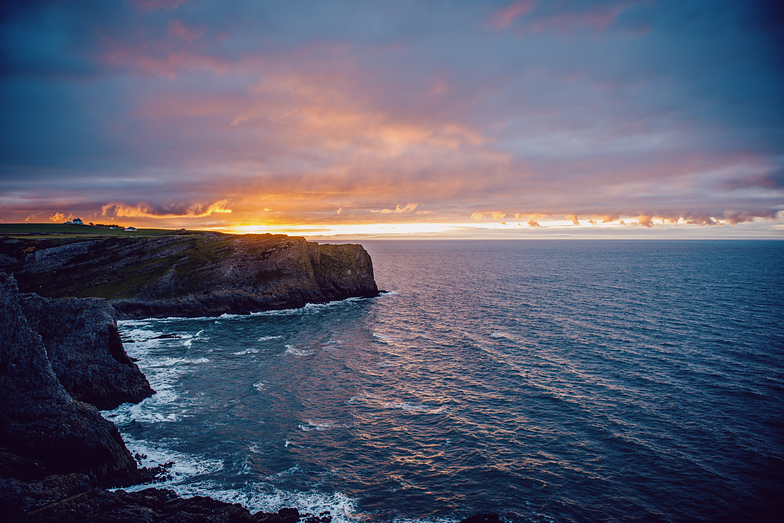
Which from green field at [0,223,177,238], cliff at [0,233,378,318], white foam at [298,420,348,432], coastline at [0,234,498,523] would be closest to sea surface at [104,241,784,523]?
white foam at [298,420,348,432]

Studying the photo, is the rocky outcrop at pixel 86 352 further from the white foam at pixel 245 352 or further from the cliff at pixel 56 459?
the white foam at pixel 245 352

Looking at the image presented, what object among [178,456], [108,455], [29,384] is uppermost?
[29,384]

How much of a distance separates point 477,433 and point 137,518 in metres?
26.2

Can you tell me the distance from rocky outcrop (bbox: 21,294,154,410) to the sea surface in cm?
237

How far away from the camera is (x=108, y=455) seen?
27.1 metres

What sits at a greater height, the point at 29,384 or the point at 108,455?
the point at 29,384

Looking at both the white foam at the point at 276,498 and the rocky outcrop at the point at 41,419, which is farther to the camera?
the white foam at the point at 276,498

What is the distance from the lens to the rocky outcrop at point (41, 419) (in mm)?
24141

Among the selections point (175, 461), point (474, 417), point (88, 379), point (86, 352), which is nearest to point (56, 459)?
point (175, 461)

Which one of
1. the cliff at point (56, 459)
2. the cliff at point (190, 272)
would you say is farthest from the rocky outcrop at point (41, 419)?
the cliff at point (190, 272)

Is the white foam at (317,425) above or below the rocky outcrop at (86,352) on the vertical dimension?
below

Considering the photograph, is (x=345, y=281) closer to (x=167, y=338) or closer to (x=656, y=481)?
(x=167, y=338)

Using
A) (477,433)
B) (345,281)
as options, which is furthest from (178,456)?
(345,281)

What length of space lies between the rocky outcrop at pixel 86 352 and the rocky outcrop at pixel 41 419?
14.7 meters
